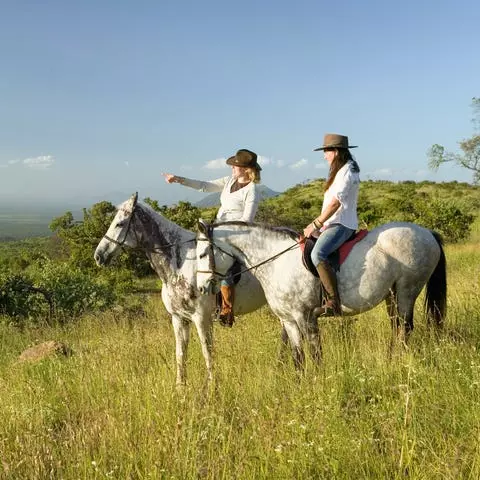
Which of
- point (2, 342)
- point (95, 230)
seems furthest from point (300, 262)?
point (95, 230)

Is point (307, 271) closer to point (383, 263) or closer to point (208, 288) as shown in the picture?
point (383, 263)

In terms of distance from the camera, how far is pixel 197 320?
18.0 ft

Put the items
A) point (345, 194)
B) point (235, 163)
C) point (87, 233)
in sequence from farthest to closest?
1. point (87, 233)
2. point (235, 163)
3. point (345, 194)

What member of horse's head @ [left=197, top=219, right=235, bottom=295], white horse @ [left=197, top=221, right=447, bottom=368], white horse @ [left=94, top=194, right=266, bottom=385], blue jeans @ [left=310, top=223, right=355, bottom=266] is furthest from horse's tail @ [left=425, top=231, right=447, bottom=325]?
horse's head @ [left=197, top=219, right=235, bottom=295]

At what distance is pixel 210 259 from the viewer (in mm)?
5219

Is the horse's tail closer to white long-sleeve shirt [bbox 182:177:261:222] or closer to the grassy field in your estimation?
the grassy field

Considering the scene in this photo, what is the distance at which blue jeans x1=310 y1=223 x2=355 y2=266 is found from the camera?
16.0 feet

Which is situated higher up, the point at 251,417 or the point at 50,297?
the point at 251,417

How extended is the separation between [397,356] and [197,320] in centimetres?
222

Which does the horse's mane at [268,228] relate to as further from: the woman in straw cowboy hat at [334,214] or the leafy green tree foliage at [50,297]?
the leafy green tree foliage at [50,297]

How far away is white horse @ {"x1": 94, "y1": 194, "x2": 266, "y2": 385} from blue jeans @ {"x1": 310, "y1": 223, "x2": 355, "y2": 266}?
134cm

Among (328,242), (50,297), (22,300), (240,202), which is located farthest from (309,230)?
(22,300)

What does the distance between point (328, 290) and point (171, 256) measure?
76.6 inches

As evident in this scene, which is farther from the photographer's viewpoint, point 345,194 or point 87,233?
point 87,233
